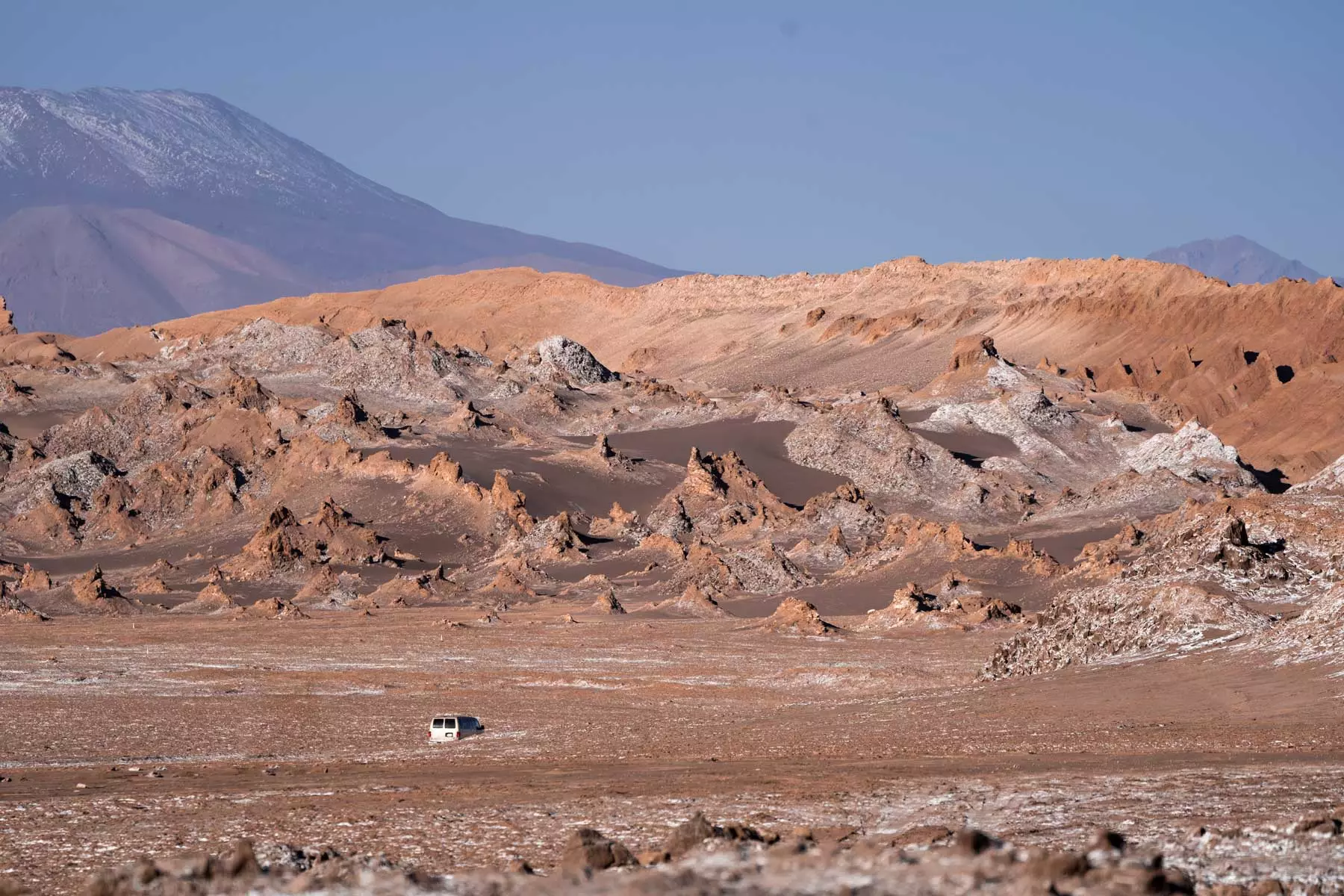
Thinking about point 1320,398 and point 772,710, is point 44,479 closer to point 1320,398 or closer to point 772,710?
point 772,710

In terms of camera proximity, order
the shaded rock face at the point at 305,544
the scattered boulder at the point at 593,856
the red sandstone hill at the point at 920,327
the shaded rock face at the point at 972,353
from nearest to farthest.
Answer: the scattered boulder at the point at 593,856 < the shaded rock face at the point at 305,544 < the red sandstone hill at the point at 920,327 < the shaded rock face at the point at 972,353

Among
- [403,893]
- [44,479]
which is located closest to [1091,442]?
[44,479]

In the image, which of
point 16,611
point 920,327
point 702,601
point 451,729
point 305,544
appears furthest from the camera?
point 920,327

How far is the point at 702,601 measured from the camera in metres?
55.3

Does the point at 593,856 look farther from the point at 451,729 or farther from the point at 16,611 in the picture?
the point at 16,611

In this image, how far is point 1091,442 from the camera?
85.2 meters

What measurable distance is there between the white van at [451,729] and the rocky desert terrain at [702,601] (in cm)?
49

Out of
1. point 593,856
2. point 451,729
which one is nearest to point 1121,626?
point 451,729

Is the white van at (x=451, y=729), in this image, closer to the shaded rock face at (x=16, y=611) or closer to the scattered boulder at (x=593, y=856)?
the scattered boulder at (x=593, y=856)

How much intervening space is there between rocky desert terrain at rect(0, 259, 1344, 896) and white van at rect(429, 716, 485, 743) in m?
0.49

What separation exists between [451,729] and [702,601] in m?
30.2

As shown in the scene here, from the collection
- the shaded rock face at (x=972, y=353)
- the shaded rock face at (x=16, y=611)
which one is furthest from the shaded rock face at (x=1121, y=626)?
the shaded rock face at (x=972, y=353)

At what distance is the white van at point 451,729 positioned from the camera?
25.3 m

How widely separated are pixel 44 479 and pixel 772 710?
192ft
